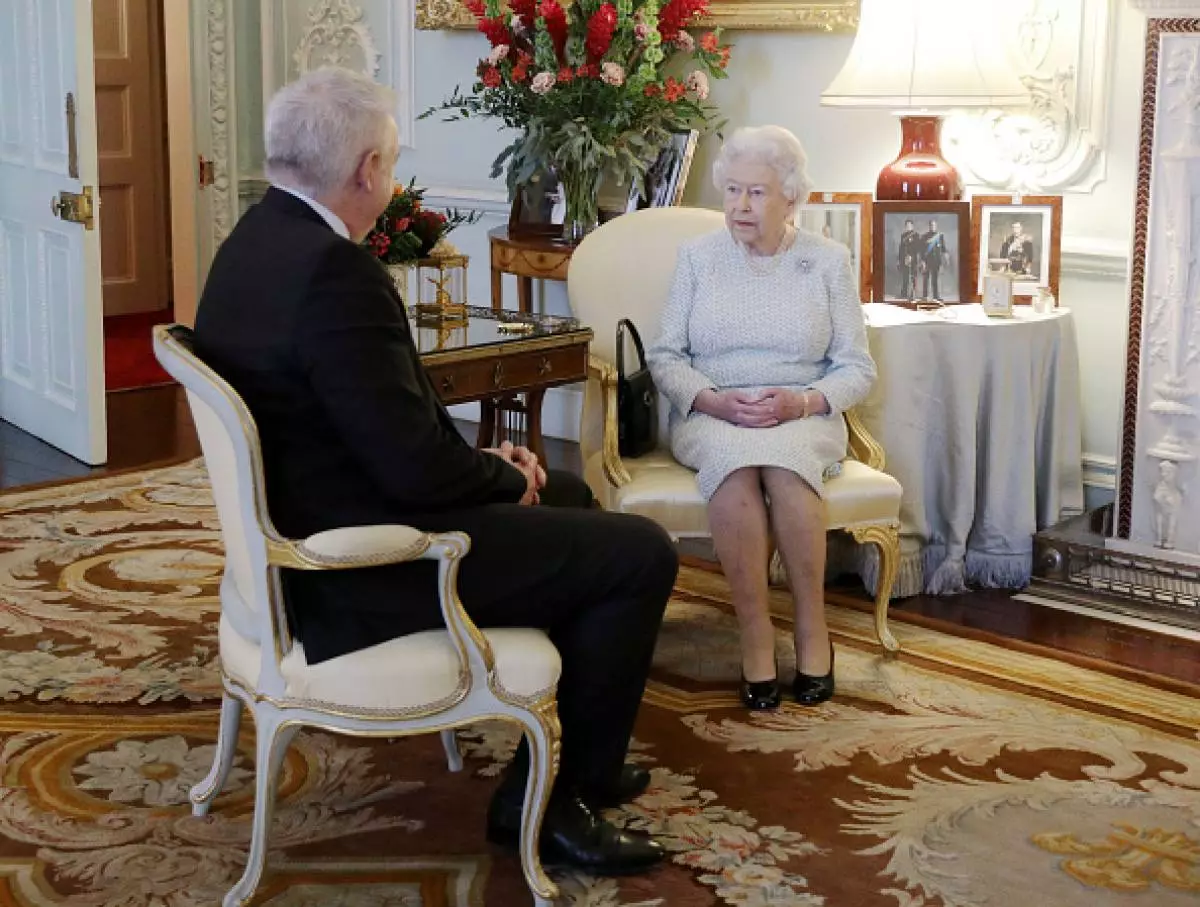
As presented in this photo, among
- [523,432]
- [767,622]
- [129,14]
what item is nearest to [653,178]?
[523,432]

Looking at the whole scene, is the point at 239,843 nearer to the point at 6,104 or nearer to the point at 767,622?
the point at 767,622

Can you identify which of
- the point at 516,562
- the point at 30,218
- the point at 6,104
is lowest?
the point at 516,562

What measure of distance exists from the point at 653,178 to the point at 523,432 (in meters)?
0.91

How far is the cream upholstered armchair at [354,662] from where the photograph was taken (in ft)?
8.33

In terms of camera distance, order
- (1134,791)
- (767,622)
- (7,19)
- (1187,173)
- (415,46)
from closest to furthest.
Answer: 1. (1134,791)
2. (767,622)
3. (1187,173)
4. (7,19)
5. (415,46)

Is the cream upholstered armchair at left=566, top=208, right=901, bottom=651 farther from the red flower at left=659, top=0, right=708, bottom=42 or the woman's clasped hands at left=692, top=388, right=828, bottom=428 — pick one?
the red flower at left=659, top=0, right=708, bottom=42

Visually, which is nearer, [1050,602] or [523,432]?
[1050,602]

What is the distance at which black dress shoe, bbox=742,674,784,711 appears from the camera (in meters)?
3.63

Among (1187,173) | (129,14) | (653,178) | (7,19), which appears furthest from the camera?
(129,14)

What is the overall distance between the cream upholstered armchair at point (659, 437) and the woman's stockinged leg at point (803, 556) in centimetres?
11

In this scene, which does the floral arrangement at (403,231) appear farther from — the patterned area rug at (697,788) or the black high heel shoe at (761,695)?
the black high heel shoe at (761,695)

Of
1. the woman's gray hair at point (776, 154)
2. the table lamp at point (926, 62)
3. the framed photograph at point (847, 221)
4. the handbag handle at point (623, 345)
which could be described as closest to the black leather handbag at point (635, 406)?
the handbag handle at point (623, 345)

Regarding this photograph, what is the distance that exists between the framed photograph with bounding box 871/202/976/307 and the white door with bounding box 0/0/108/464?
103 inches

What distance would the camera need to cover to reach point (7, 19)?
236 inches
